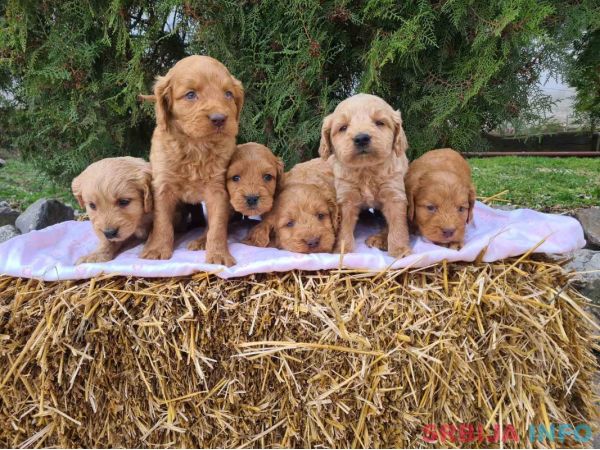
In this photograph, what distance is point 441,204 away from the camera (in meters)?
2.34

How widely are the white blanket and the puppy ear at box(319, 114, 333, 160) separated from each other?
1.83ft

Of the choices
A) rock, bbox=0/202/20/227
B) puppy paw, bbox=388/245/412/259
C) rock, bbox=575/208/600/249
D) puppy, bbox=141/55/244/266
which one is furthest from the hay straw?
rock, bbox=0/202/20/227

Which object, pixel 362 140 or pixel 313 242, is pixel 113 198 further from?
pixel 362 140

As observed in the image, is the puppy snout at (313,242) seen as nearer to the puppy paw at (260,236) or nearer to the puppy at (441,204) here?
the puppy paw at (260,236)

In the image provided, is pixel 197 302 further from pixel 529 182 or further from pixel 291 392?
pixel 529 182

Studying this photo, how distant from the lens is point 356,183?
2416mm

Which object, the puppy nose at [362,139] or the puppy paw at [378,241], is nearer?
the puppy nose at [362,139]

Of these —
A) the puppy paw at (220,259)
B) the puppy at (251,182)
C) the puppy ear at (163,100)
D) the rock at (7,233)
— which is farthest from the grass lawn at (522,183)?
the puppy paw at (220,259)

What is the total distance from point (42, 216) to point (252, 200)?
124 inches

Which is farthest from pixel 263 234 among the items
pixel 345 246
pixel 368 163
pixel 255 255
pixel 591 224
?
pixel 591 224

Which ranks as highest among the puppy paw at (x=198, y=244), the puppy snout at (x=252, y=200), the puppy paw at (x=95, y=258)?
the puppy snout at (x=252, y=200)

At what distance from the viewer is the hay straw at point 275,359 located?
1.95 m

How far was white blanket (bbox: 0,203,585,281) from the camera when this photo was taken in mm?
2047

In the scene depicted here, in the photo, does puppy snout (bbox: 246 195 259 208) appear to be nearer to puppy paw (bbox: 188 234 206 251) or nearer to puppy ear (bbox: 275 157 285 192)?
puppy ear (bbox: 275 157 285 192)
